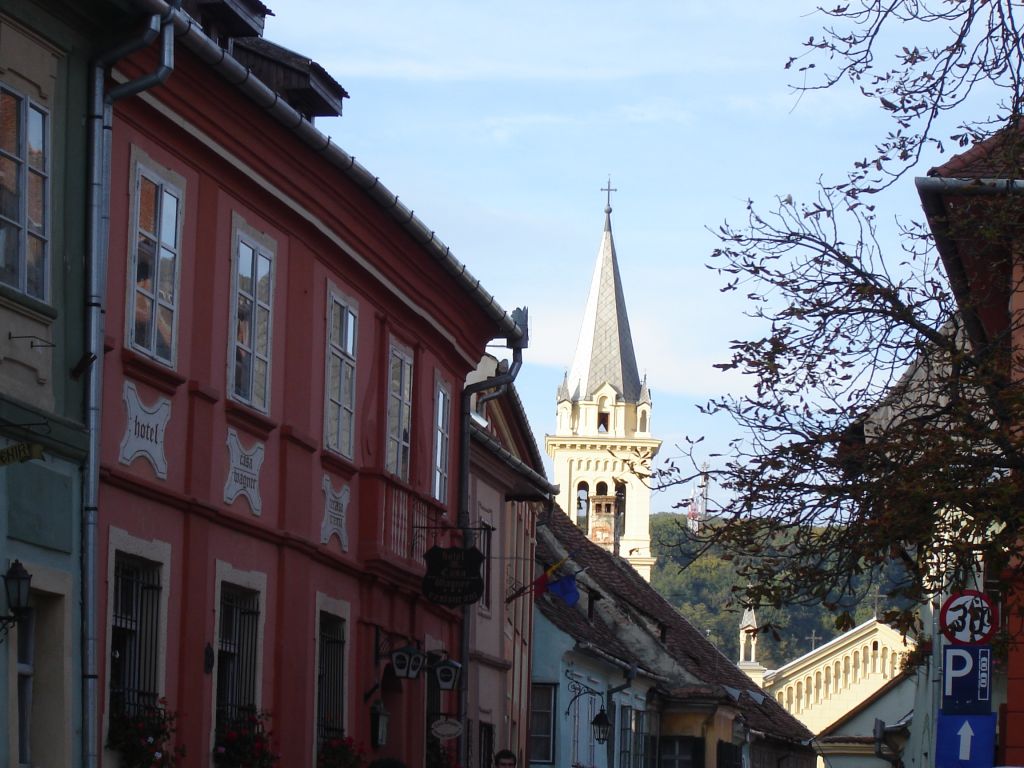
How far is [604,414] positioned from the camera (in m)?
118

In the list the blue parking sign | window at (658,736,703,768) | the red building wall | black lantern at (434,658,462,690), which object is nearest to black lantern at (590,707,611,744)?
window at (658,736,703,768)

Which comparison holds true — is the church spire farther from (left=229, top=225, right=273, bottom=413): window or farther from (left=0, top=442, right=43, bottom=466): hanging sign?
(left=0, top=442, right=43, bottom=466): hanging sign

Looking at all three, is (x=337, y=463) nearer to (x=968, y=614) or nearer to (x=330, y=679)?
(x=330, y=679)

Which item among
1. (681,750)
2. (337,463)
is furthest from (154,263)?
(681,750)

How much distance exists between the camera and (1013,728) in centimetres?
2019

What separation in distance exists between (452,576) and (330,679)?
2401mm

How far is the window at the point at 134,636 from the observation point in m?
14.5

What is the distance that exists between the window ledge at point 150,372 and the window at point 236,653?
2.09 metres

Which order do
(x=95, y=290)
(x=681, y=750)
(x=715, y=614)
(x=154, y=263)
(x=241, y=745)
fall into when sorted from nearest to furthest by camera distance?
(x=95, y=290)
(x=154, y=263)
(x=241, y=745)
(x=681, y=750)
(x=715, y=614)

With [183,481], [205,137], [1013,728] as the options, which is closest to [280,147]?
[205,137]

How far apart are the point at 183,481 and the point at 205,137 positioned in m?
2.66

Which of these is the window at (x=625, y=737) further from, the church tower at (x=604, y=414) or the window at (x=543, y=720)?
the church tower at (x=604, y=414)

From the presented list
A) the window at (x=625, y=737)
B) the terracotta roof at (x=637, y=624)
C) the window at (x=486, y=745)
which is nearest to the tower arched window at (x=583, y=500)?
the terracotta roof at (x=637, y=624)

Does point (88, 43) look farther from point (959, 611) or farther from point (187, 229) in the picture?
point (959, 611)
